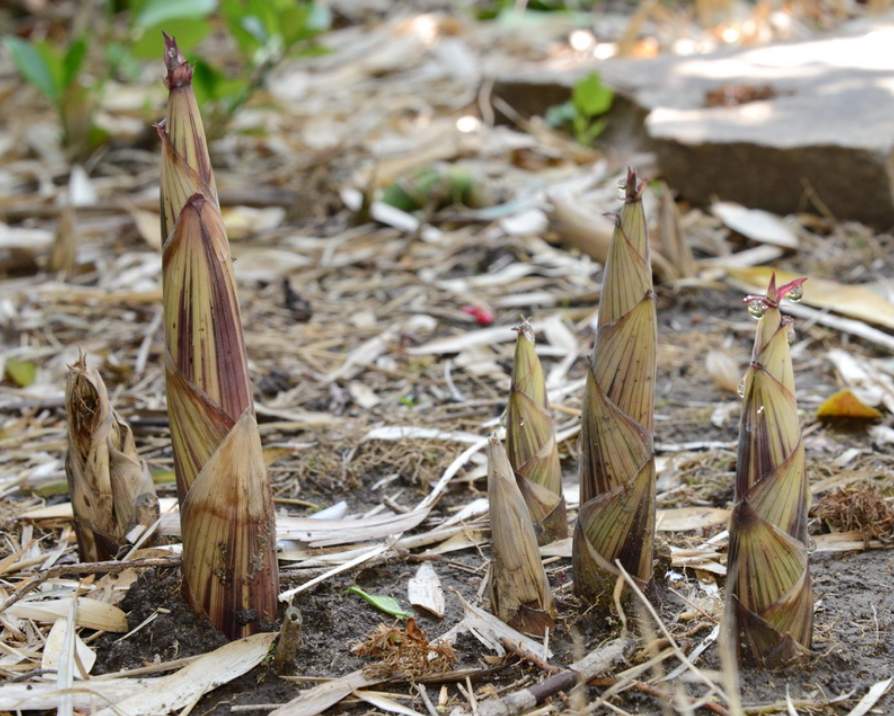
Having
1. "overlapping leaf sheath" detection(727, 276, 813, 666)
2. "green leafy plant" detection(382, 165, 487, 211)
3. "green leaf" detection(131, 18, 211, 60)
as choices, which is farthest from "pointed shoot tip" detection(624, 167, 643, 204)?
"green leaf" detection(131, 18, 211, 60)

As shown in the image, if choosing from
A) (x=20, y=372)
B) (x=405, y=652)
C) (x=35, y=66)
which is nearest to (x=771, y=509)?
(x=405, y=652)

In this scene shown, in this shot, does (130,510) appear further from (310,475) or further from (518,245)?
(518,245)

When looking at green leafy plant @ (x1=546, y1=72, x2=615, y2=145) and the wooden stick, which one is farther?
green leafy plant @ (x1=546, y1=72, x2=615, y2=145)

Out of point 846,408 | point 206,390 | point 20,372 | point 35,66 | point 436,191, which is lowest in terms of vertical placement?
point 846,408

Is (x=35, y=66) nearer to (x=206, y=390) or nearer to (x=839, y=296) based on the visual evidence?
(x=839, y=296)

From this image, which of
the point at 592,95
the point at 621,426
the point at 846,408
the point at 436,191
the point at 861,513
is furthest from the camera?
the point at 592,95

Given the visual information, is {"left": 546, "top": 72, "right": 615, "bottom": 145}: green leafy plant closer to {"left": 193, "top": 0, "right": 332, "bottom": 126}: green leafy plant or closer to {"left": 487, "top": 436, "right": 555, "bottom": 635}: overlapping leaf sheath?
{"left": 193, "top": 0, "right": 332, "bottom": 126}: green leafy plant
